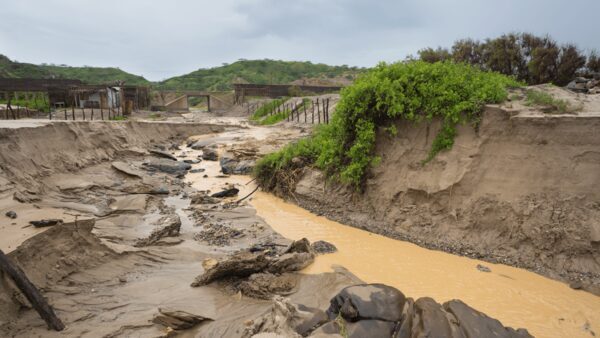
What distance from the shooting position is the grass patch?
21.5ft

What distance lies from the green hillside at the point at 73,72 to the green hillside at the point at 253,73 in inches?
267

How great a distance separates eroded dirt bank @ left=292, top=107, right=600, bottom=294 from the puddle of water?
297 mm

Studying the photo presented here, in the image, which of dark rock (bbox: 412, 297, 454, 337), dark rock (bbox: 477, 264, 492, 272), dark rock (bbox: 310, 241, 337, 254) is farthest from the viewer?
dark rock (bbox: 310, 241, 337, 254)

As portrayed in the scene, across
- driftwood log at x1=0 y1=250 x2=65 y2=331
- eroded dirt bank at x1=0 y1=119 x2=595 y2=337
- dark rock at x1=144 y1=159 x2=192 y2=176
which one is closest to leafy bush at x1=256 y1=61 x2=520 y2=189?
eroded dirt bank at x1=0 y1=119 x2=595 y2=337

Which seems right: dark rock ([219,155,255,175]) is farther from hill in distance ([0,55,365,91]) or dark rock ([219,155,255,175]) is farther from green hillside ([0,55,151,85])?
green hillside ([0,55,151,85])

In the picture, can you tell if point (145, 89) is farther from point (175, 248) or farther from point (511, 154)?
point (511, 154)

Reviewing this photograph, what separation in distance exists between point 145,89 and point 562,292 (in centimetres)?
4019

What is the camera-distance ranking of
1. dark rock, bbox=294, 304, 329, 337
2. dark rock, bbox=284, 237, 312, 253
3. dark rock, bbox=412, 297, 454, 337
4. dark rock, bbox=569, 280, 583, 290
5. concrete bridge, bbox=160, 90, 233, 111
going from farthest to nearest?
1. concrete bridge, bbox=160, 90, 233, 111
2. dark rock, bbox=284, 237, 312, 253
3. dark rock, bbox=569, 280, 583, 290
4. dark rock, bbox=294, 304, 329, 337
5. dark rock, bbox=412, 297, 454, 337

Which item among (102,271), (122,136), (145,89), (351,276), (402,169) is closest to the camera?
(102,271)

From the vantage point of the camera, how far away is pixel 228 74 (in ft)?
267

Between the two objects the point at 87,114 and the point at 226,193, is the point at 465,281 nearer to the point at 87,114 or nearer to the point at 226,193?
the point at 226,193

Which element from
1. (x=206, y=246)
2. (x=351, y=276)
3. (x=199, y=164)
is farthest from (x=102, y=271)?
(x=199, y=164)

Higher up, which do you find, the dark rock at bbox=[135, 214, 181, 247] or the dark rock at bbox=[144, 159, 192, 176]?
the dark rock at bbox=[144, 159, 192, 176]

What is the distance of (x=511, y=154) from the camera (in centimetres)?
664
